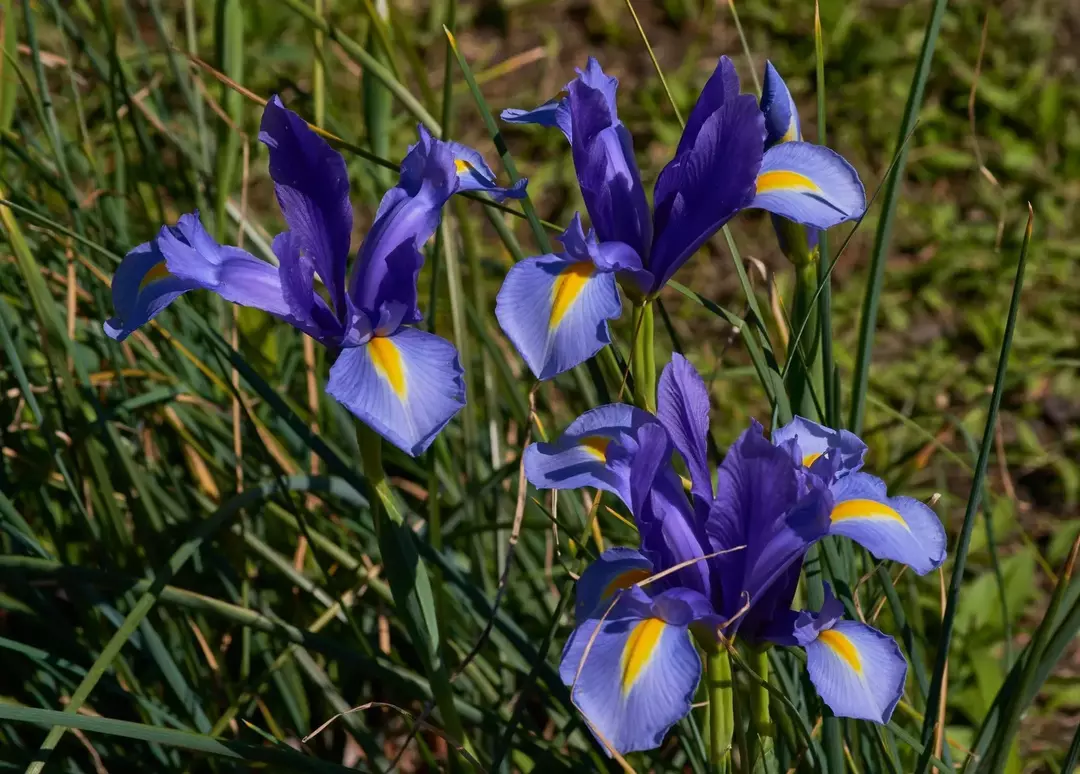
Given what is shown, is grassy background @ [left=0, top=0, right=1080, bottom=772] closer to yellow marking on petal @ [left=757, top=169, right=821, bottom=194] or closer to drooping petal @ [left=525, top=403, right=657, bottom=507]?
drooping petal @ [left=525, top=403, right=657, bottom=507]

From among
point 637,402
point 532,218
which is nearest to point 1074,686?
point 637,402

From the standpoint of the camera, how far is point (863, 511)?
37.5 inches

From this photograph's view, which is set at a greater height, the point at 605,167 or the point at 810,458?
the point at 605,167

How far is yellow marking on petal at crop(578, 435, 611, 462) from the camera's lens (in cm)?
97

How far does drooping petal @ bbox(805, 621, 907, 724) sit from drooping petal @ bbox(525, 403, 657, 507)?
0.21 meters

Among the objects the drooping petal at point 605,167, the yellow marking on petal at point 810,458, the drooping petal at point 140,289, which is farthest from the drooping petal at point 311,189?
the yellow marking on petal at point 810,458

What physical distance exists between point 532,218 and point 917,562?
0.49m

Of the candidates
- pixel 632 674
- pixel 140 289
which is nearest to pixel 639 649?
pixel 632 674

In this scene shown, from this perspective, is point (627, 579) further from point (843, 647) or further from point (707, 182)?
point (707, 182)

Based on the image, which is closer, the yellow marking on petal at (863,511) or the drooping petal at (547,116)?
the yellow marking on petal at (863,511)

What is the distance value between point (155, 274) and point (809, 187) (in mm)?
599

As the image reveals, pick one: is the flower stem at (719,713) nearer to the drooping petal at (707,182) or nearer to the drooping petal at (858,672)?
the drooping petal at (858,672)

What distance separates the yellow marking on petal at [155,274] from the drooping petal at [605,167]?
0.38 metres

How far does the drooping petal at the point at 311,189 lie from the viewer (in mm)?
922
